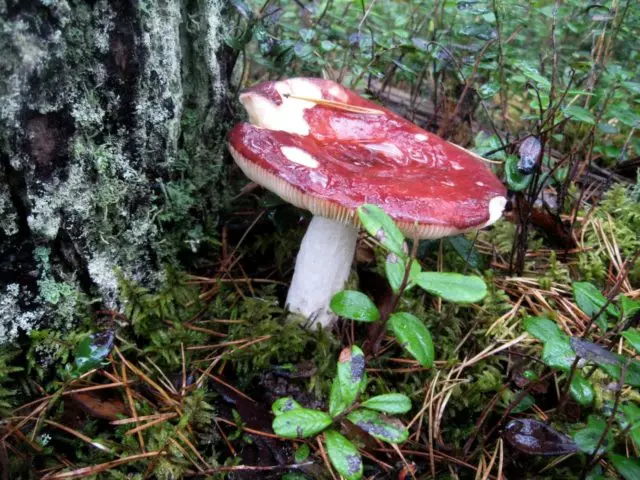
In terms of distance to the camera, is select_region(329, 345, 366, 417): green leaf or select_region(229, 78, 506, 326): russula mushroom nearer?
select_region(329, 345, 366, 417): green leaf

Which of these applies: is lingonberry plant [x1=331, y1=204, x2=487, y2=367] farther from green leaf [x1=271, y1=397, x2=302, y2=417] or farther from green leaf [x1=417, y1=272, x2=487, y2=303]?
green leaf [x1=271, y1=397, x2=302, y2=417]

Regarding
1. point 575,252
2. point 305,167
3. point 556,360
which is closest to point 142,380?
point 305,167

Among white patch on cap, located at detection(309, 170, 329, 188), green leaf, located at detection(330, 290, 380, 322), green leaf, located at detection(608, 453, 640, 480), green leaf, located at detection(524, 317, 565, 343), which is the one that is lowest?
green leaf, located at detection(608, 453, 640, 480)

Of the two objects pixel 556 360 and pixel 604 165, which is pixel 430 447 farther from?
pixel 604 165

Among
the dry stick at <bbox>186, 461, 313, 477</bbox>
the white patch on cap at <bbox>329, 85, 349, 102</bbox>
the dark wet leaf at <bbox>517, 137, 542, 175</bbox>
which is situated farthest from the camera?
the white patch on cap at <bbox>329, 85, 349, 102</bbox>

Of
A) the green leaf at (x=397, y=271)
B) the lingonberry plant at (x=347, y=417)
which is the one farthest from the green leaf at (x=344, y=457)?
the green leaf at (x=397, y=271)

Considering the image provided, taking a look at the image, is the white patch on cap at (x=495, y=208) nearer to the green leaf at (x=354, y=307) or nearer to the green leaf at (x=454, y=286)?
the green leaf at (x=454, y=286)

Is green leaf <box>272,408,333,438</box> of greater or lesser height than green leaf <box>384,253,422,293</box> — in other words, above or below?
below

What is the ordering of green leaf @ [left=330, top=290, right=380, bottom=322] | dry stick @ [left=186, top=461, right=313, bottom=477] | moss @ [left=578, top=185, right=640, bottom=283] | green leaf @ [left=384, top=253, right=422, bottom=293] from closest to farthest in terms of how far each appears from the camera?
green leaf @ [left=384, top=253, right=422, bottom=293] → green leaf @ [left=330, top=290, right=380, bottom=322] → dry stick @ [left=186, top=461, right=313, bottom=477] → moss @ [left=578, top=185, right=640, bottom=283]

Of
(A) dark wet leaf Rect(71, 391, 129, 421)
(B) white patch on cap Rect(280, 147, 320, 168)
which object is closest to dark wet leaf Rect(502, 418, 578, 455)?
(B) white patch on cap Rect(280, 147, 320, 168)
